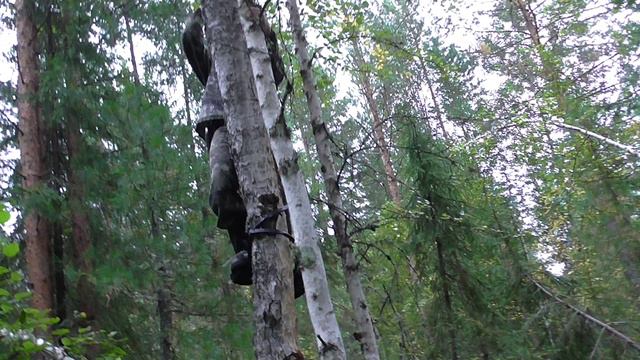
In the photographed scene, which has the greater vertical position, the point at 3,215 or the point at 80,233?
the point at 80,233

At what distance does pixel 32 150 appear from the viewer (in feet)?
27.5

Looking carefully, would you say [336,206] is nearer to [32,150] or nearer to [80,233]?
[80,233]

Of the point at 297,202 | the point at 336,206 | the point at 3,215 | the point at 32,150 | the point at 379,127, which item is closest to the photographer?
the point at 3,215

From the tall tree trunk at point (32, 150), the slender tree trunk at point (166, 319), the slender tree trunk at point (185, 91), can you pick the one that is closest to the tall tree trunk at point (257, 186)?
the tall tree trunk at point (32, 150)

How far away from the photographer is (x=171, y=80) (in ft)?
41.3

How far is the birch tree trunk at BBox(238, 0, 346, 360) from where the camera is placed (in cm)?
359

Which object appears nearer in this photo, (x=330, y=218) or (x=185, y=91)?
(x=330, y=218)

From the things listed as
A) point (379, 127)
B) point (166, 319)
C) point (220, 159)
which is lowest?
point (220, 159)

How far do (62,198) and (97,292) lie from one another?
52.8 inches

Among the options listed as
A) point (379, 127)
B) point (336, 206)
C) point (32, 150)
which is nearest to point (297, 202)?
point (336, 206)

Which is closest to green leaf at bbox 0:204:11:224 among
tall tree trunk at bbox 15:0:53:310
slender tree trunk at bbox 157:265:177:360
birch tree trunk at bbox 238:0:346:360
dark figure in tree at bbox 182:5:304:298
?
dark figure in tree at bbox 182:5:304:298

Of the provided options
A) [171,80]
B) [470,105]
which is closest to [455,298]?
[171,80]

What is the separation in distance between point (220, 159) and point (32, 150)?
5.63 m

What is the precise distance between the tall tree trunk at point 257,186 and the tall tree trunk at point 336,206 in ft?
7.25
